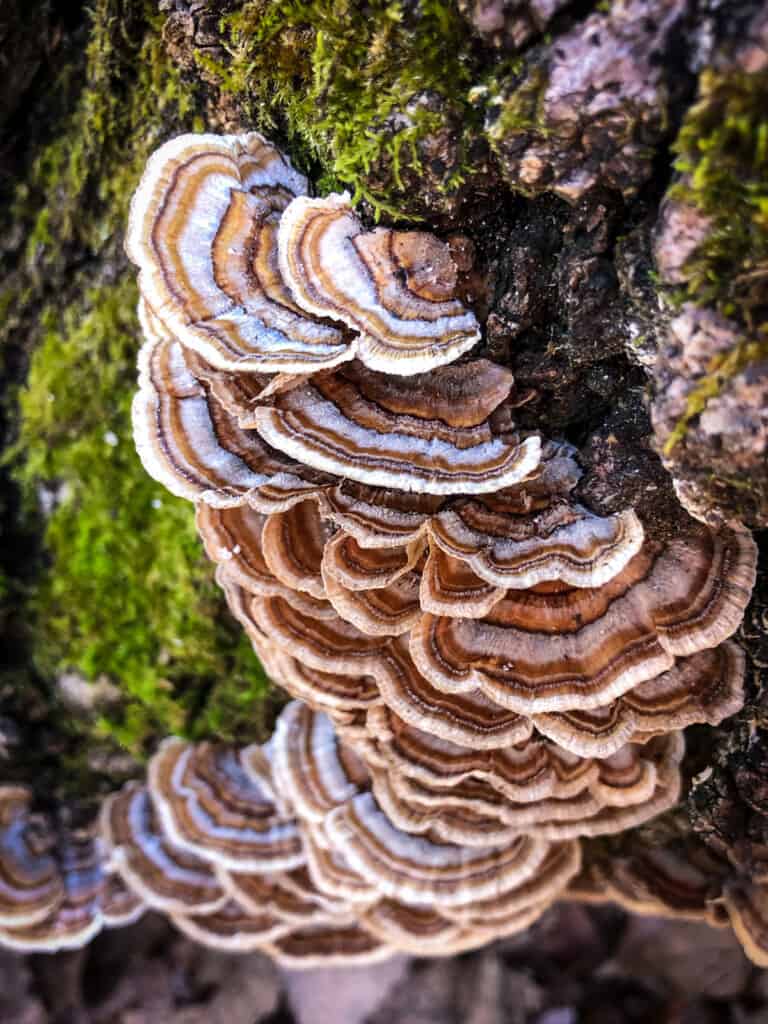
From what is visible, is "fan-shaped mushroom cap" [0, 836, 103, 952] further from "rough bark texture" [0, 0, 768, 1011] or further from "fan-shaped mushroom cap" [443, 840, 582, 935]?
"fan-shaped mushroom cap" [443, 840, 582, 935]

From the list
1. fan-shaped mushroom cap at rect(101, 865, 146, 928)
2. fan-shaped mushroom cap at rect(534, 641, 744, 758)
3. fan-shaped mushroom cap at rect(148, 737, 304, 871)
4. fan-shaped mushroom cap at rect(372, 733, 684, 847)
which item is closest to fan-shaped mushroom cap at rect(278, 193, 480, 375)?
fan-shaped mushroom cap at rect(534, 641, 744, 758)

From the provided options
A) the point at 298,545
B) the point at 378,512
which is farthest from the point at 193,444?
the point at 378,512

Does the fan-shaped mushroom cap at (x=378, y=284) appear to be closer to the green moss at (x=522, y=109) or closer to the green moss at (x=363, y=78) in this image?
the green moss at (x=363, y=78)

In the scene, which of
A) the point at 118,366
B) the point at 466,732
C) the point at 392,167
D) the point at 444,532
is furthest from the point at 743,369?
the point at 118,366

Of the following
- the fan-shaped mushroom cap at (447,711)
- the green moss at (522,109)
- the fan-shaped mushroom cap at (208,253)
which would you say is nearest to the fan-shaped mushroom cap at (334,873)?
the fan-shaped mushroom cap at (447,711)

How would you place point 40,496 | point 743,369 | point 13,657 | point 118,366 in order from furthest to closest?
point 13,657, point 40,496, point 118,366, point 743,369

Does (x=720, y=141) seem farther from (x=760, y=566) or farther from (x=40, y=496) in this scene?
(x=40, y=496)
